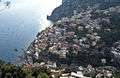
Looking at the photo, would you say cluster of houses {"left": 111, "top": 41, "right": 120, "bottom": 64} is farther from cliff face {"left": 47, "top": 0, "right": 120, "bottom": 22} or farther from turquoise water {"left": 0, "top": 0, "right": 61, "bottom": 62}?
cliff face {"left": 47, "top": 0, "right": 120, "bottom": 22}

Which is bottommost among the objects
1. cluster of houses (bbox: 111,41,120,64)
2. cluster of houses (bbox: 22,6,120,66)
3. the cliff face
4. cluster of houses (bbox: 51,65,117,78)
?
cluster of houses (bbox: 51,65,117,78)

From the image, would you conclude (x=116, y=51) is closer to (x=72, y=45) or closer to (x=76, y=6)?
(x=72, y=45)

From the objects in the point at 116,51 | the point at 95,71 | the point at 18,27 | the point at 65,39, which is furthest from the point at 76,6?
the point at 95,71

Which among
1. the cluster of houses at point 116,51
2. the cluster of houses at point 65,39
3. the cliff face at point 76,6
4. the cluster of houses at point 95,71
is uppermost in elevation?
the cliff face at point 76,6

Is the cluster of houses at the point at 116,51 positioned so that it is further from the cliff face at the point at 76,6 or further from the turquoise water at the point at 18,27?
the cliff face at the point at 76,6

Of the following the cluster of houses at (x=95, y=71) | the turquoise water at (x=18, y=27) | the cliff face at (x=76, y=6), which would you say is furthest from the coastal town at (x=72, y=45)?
the cliff face at (x=76, y=6)

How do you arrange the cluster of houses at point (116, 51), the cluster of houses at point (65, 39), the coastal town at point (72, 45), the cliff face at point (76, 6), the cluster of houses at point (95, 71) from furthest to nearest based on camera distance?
1. the cliff face at point (76, 6)
2. the cluster of houses at point (65, 39)
3. the cluster of houses at point (116, 51)
4. the coastal town at point (72, 45)
5. the cluster of houses at point (95, 71)

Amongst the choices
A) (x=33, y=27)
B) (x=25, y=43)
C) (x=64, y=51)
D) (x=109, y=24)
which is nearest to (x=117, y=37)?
(x=109, y=24)

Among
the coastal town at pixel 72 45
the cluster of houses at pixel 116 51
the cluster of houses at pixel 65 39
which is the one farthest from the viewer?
the cluster of houses at pixel 65 39

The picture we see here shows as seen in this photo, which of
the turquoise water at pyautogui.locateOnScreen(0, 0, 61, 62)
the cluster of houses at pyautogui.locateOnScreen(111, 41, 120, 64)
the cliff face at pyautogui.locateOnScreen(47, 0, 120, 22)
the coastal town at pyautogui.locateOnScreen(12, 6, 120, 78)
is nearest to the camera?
the coastal town at pyautogui.locateOnScreen(12, 6, 120, 78)

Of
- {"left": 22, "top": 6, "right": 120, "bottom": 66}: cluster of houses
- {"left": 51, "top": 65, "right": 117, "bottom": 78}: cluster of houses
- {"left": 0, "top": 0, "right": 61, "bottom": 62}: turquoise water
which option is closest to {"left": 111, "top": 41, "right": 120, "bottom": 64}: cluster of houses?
{"left": 51, "top": 65, "right": 117, "bottom": 78}: cluster of houses
